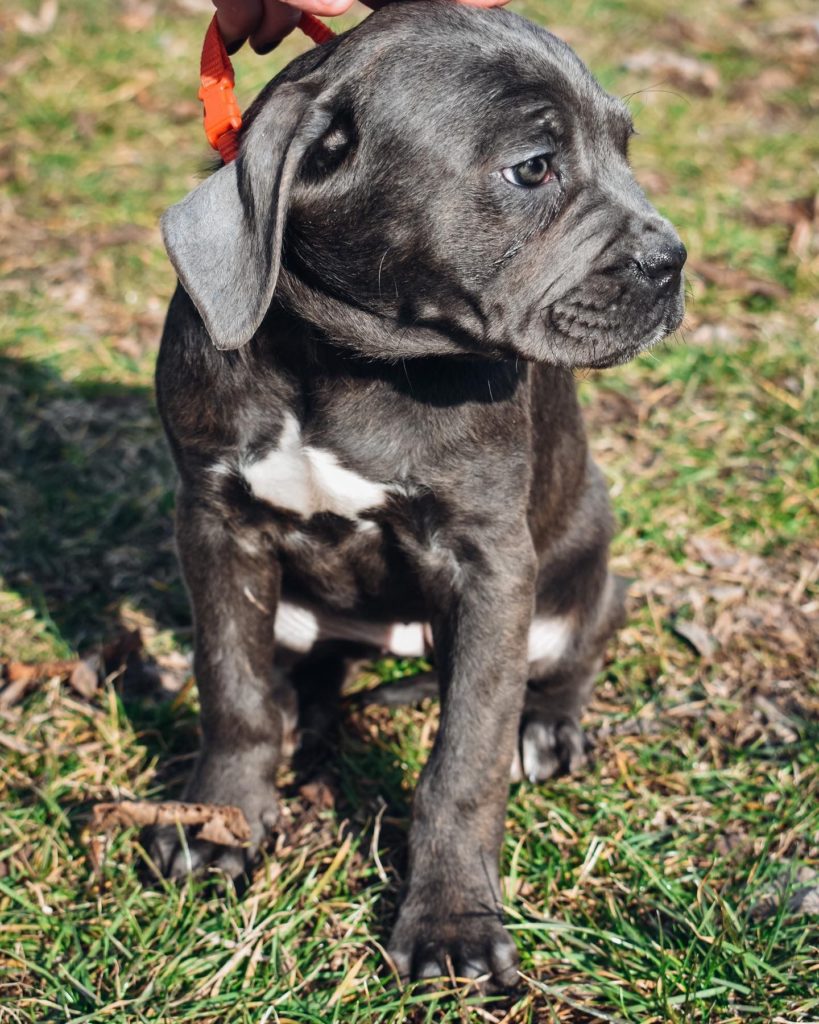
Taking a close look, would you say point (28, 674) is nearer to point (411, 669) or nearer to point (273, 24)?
point (411, 669)

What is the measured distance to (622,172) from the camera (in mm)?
3158

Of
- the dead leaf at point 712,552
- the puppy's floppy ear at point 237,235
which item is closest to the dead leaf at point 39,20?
the dead leaf at point 712,552

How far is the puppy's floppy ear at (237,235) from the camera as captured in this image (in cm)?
282

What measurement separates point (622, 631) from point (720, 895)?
4.19 ft

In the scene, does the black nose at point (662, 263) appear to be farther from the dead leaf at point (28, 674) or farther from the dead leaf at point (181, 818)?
the dead leaf at point (28, 674)

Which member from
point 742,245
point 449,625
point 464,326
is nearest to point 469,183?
point 464,326

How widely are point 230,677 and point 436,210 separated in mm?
1418

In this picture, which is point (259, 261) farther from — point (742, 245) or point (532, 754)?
point (742, 245)

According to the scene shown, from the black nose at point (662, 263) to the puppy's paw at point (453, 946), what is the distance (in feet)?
5.30

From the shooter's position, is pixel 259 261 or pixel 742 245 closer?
pixel 259 261

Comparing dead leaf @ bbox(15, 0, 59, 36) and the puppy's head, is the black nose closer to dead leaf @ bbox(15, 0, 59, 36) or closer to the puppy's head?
the puppy's head

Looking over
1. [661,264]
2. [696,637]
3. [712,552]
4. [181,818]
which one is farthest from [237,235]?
[712,552]

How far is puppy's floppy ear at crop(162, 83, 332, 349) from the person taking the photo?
282cm

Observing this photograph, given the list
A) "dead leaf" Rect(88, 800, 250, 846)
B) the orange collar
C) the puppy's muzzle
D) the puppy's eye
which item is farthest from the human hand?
"dead leaf" Rect(88, 800, 250, 846)
